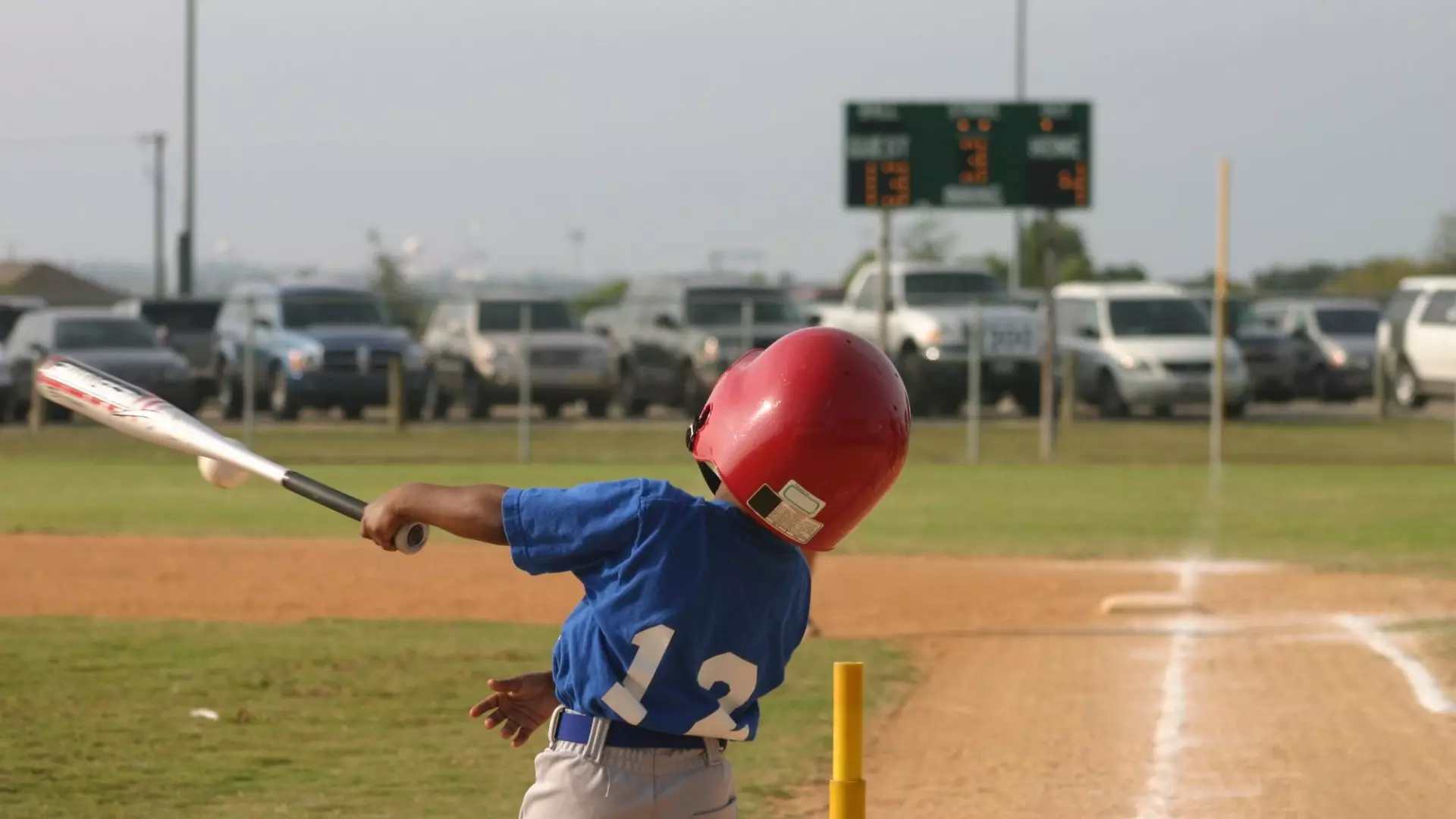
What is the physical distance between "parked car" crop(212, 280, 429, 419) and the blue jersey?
25000 mm

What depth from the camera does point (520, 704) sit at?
410 cm

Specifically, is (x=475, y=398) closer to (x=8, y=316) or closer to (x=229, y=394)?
(x=229, y=394)

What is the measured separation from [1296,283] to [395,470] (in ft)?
136

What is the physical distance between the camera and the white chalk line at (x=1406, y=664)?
893cm

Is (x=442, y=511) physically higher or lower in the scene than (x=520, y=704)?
higher

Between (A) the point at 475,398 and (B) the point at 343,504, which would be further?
(A) the point at 475,398

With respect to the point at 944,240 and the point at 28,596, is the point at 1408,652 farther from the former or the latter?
the point at 944,240

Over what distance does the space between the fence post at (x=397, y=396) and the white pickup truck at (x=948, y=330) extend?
20.4 feet

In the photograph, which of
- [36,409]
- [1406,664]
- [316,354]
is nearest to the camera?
[1406,664]

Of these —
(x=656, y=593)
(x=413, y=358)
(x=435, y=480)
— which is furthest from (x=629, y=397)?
(x=656, y=593)

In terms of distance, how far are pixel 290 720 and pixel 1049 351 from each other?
688 inches

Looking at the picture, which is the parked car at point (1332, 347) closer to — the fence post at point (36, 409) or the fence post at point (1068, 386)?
the fence post at point (1068, 386)

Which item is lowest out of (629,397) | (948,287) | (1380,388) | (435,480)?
(435,480)

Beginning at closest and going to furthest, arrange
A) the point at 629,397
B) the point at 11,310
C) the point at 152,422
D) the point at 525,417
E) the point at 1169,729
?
the point at 152,422 < the point at 1169,729 < the point at 525,417 < the point at 629,397 < the point at 11,310
